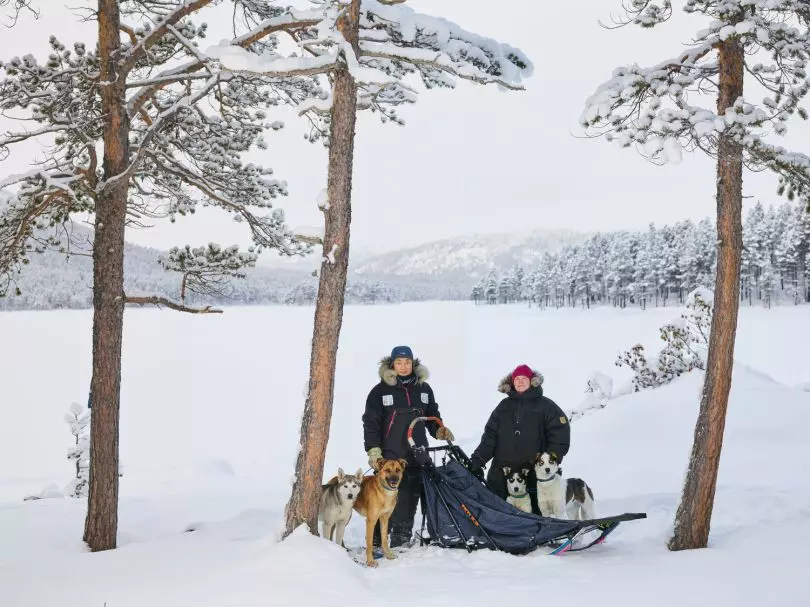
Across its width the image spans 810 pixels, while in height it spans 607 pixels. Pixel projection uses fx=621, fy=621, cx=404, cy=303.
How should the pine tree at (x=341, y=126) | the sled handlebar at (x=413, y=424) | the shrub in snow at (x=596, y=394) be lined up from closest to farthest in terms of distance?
the pine tree at (x=341, y=126) → the sled handlebar at (x=413, y=424) → the shrub in snow at (x=596, y=394)

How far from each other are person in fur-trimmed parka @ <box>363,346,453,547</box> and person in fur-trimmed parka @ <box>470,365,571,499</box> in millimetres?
610

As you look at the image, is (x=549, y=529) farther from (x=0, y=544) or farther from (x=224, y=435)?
(x=224, y=435)

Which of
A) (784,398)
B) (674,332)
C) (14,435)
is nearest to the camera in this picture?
(784,398)

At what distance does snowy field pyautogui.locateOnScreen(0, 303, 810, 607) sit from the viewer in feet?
15.8

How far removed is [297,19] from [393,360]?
363cm

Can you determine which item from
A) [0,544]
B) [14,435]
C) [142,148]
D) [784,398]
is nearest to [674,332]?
[784,398]

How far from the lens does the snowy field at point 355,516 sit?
4.81 metres

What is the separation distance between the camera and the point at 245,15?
7.64m

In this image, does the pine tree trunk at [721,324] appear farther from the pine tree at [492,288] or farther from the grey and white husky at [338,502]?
the pine tree at [492,288]

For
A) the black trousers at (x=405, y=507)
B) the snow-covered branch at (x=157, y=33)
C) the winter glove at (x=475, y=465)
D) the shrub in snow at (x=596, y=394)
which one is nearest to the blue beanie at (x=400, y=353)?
the black trousers at (x=405, y=507)

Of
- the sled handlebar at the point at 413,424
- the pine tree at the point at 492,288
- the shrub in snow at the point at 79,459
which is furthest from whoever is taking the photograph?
the pine tree at the point at 492,288

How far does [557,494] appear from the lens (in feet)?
20.7

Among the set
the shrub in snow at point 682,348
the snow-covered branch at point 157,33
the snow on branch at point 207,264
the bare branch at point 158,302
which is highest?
the snow-covered branch at point 157,33

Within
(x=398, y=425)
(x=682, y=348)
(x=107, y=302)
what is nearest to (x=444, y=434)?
(x=398, y=425)
